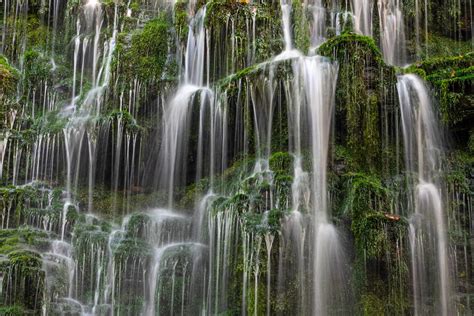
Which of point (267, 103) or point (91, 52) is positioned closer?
point (267, 103)

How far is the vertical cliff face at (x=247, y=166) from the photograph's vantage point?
42.4 feet

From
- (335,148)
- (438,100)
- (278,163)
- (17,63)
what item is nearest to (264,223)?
(278,163)

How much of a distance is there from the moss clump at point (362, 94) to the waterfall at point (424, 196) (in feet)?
1.92

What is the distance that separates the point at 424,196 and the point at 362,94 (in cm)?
296

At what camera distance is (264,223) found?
1295 cm

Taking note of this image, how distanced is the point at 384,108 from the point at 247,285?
234 inches

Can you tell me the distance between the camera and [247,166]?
15.7m

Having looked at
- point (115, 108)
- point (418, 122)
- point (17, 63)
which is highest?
point (17, 63)

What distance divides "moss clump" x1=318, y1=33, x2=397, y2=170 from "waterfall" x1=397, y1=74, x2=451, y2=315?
59 centimetres

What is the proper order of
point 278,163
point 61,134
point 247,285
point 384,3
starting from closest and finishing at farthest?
point 247,285 < point 278,163 < point 61,134 < point 384,3

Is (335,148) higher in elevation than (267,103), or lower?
lower

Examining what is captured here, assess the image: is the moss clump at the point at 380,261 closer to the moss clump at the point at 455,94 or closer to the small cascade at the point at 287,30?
the moss clump at the point at 455,94

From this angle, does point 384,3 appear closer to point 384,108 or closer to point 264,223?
point 384,108

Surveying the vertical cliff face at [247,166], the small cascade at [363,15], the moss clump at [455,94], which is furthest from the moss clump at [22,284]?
the small cascade at [363,15]
